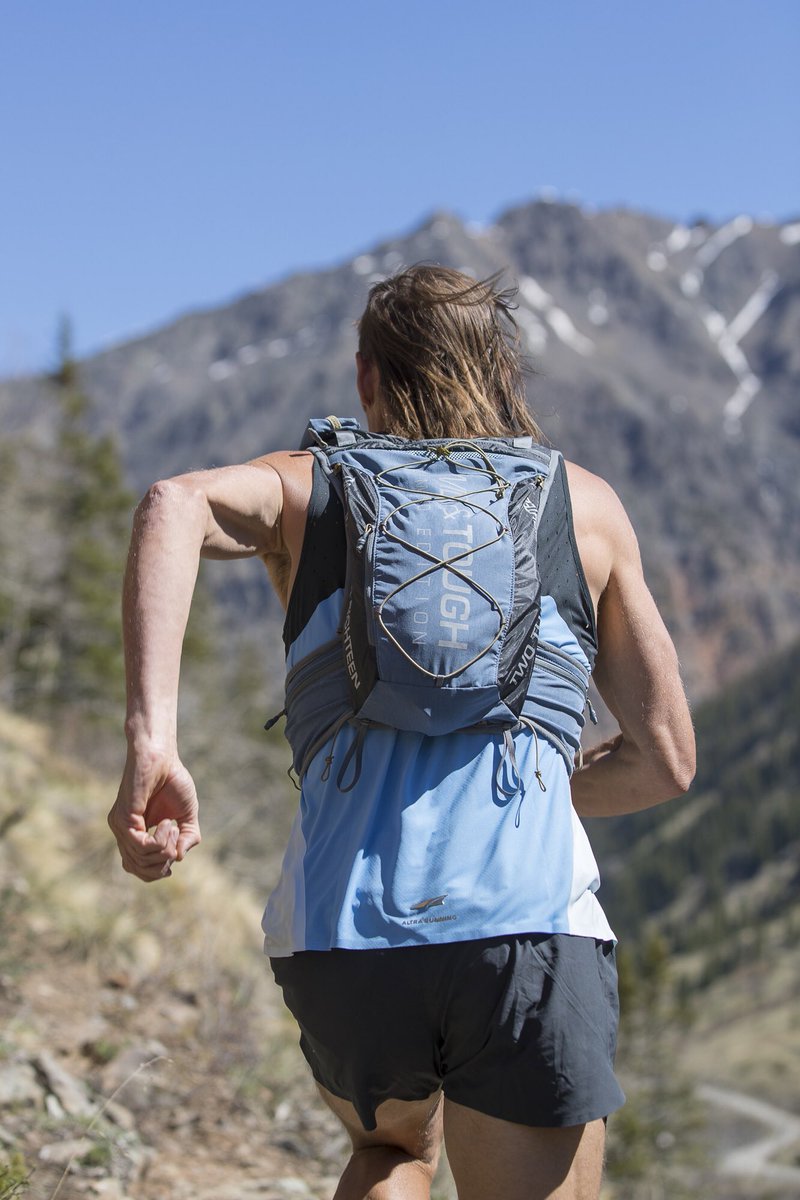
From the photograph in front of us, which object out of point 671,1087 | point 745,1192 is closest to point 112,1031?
point 671,1087

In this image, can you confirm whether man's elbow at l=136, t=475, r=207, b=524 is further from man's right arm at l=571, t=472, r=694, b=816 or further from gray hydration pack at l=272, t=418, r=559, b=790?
man's right arm at l=571, t=472, r=694, b=816

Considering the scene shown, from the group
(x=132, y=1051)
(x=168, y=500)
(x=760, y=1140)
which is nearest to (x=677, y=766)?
(x=168, y=500)

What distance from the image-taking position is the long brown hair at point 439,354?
2.12 metres

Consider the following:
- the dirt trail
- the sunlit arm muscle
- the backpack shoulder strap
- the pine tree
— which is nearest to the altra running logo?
the sunlit arm muscle

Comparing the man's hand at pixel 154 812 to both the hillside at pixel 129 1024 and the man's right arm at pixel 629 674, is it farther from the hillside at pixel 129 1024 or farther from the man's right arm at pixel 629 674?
the hillside at pixel 129 1024

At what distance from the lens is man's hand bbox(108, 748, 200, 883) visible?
1.75 m

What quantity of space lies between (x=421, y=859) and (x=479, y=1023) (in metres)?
0.25

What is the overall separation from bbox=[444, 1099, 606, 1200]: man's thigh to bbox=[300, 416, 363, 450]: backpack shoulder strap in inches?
42.5

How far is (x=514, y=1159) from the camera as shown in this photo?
1772mm

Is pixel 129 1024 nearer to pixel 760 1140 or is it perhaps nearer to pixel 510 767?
pixel 510 767

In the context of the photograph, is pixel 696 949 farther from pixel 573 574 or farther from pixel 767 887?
pixel 573 574

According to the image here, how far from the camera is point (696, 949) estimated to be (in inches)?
5354

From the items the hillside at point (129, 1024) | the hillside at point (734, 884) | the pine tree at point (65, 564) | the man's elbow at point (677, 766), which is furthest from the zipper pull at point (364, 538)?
the hillside at point (734, 884)

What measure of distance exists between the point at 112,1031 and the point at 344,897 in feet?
9.34
